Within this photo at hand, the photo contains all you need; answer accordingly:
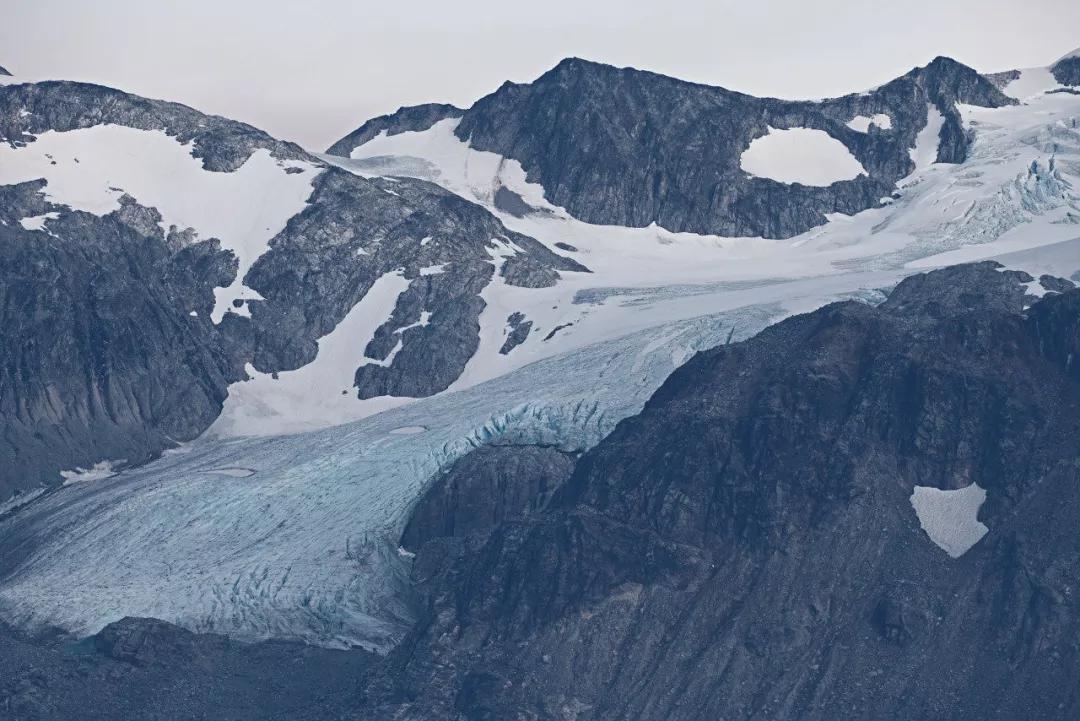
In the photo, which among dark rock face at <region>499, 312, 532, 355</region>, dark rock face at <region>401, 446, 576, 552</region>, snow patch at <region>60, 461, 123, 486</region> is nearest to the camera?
dark rock face at <region>401, 446, 576, 552</region>

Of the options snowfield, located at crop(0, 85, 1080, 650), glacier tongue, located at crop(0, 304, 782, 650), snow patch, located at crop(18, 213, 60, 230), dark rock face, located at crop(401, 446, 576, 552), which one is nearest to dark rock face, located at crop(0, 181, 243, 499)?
snow patch, located at crop(18, 213, 60, 230)

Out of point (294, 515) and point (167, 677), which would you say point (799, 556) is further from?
point (294, 515)

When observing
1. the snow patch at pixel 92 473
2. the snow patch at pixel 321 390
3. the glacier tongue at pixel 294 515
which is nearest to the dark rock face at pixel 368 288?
the snow patch at pixel 321 390

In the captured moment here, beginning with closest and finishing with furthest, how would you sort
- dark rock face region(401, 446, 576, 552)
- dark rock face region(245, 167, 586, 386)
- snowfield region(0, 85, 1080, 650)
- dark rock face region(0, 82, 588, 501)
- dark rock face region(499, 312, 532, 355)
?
snowfield region(0, 85, 1080, 650)
dark rock face region(401, 446, 576, 552)
dark rock face region(0, 82, 588, 501)
dark rock face region(499, 312, 532, 355)
dark rock face region(245, 167, 586, 386)

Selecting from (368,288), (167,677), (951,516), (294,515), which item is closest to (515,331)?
(368,288)

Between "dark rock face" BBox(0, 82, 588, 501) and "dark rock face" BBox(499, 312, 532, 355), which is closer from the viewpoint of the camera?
"dark rock face" BBox(0, 82, 588, 501)

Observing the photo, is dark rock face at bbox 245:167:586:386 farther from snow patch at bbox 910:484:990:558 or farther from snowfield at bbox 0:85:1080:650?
snow patch at bbox 910:484:990:558
